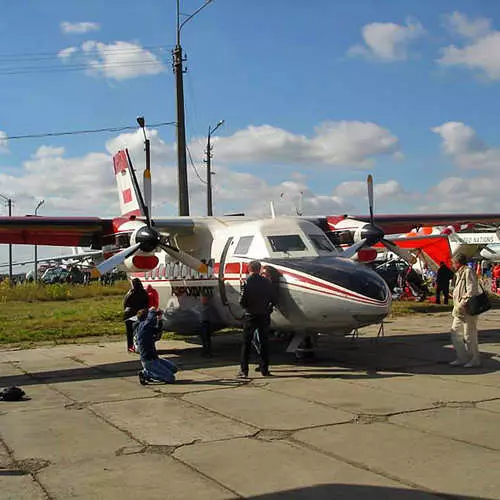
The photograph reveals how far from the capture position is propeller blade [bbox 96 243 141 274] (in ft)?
40.0

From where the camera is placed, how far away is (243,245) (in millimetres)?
12477

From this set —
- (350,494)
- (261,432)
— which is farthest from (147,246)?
(350,494)

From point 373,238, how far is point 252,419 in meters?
7.61

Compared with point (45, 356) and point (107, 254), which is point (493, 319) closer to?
point (107, 254)

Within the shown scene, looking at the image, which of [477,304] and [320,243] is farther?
[320,243]

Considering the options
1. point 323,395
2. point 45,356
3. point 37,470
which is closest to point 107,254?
point 45,356

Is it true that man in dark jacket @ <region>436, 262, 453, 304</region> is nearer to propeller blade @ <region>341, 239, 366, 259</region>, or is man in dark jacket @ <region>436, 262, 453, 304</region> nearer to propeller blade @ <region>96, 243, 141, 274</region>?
propeller blade @ <region>341, 239, 366, 259</region>

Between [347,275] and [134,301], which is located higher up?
[347,275]

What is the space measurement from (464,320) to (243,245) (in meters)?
4.35

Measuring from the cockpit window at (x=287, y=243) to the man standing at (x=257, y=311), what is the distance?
4.39 ft

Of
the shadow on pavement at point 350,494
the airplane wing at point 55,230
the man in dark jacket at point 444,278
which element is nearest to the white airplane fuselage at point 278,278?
the airplane wing at point 55,230

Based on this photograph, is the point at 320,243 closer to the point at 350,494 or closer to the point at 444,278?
the point at 350,494

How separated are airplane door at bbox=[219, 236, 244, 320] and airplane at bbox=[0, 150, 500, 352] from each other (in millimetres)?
20

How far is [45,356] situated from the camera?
1427cm
